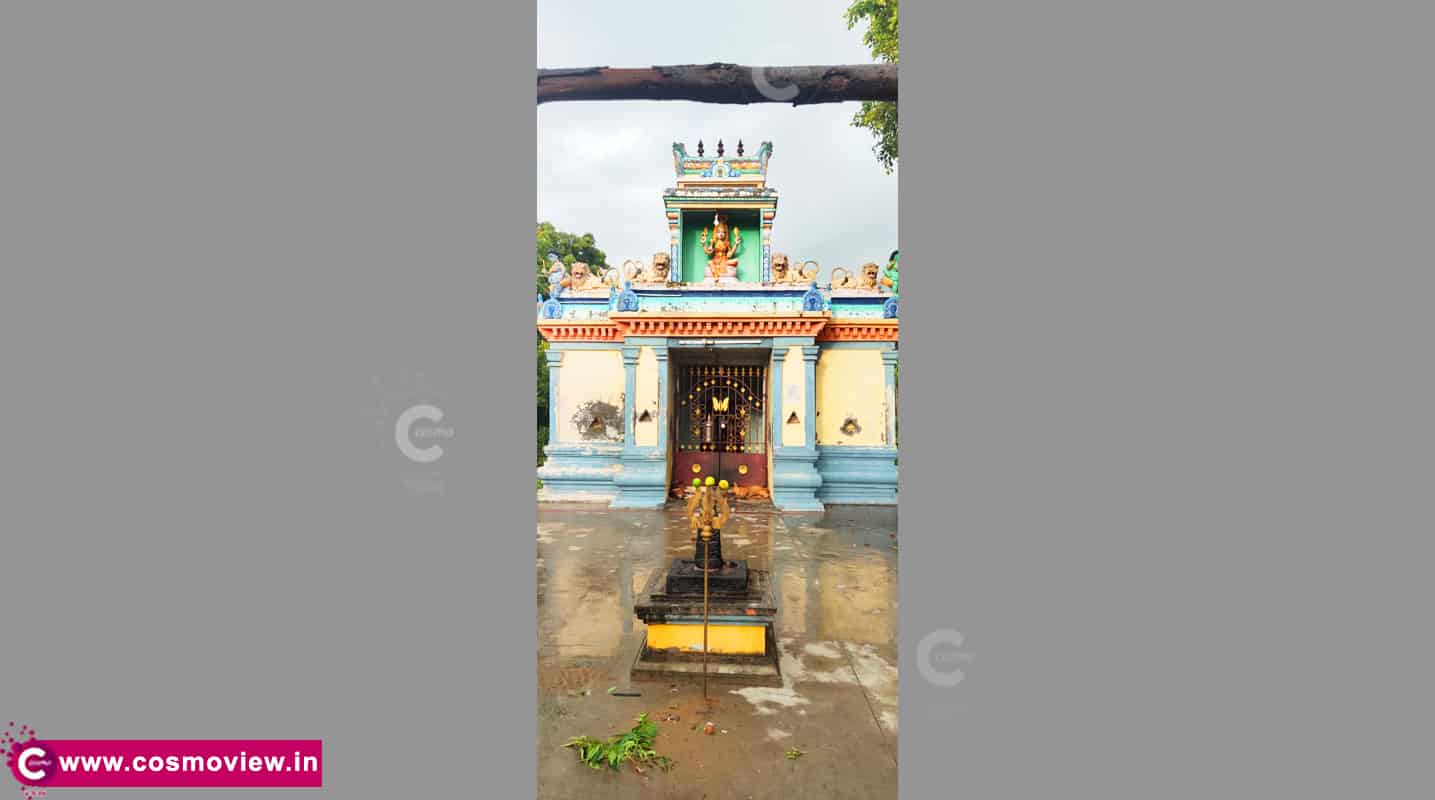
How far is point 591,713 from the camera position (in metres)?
3.25

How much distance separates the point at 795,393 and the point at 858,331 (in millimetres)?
1860

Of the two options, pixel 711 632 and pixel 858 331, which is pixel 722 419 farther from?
pixel 711 632

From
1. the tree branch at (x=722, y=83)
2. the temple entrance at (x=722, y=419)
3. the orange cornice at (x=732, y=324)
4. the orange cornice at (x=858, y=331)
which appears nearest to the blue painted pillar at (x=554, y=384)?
the orange cornice at (x=732, y=324)

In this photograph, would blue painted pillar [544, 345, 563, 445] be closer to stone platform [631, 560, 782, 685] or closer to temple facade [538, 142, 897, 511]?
temple facade [538, 142, 897, 511]

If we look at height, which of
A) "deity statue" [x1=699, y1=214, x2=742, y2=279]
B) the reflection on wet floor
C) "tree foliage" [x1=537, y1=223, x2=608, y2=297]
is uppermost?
"tree foliage" [x1=537, y1=223, x2=608, y2=297]

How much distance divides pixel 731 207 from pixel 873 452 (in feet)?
21.0

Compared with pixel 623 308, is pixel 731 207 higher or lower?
higher

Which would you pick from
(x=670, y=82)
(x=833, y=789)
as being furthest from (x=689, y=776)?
(x=670, y=82)

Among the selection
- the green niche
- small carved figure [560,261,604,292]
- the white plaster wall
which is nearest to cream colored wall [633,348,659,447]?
the white plaster wall

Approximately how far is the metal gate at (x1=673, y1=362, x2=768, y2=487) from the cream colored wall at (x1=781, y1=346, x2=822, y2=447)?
2.44ft

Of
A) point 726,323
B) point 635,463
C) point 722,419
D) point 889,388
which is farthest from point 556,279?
point 889,388

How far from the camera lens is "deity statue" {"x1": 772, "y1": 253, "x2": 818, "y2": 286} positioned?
435 inches

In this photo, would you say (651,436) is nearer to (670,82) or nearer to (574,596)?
(574,596)

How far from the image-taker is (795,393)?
34.3 ft
